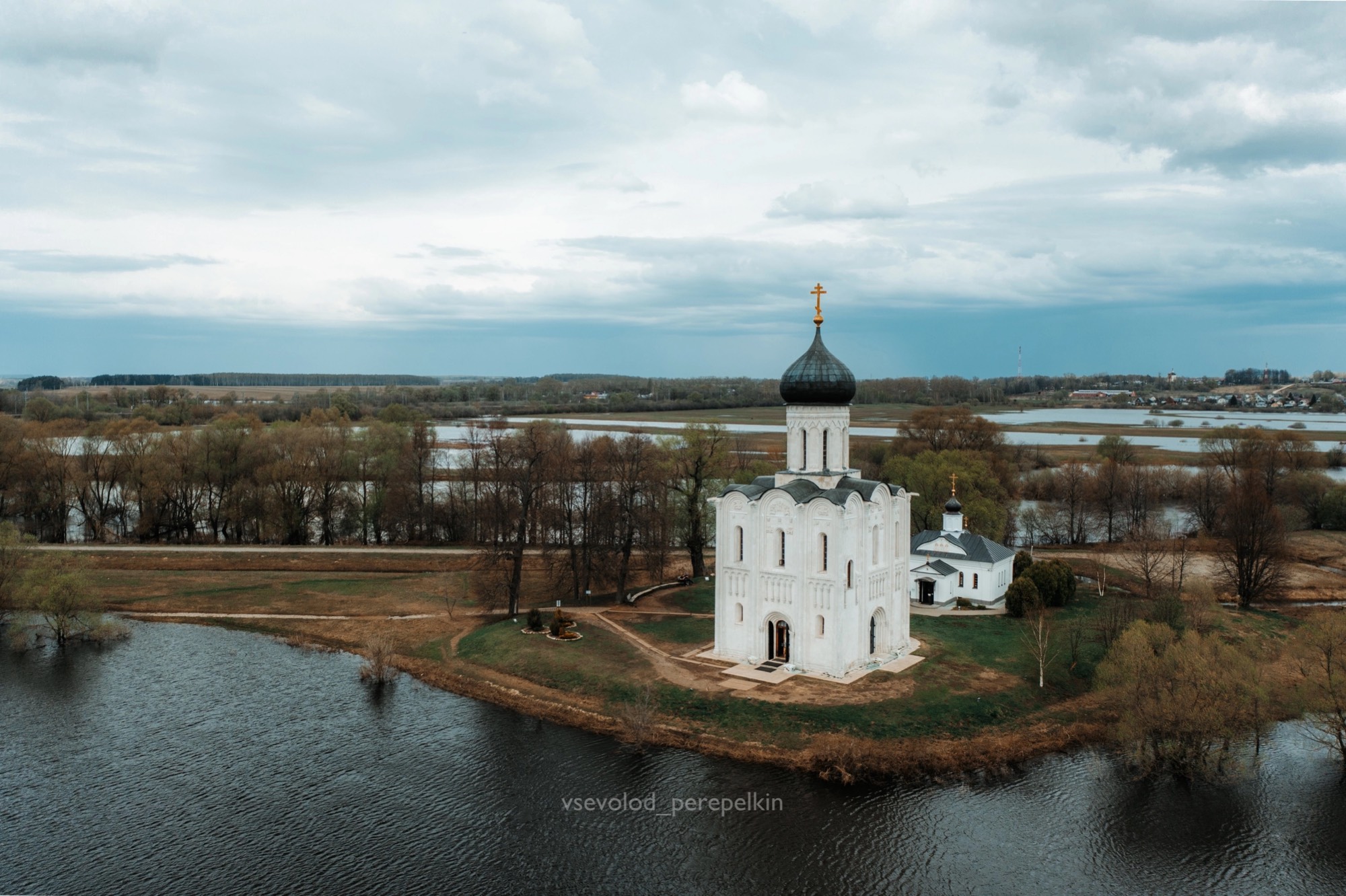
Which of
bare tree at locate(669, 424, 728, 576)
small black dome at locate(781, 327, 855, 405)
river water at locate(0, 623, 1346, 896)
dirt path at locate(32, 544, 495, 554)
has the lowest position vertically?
river water at locate(0, 623, 1346, 896)

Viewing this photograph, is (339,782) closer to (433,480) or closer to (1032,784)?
(1032,784)

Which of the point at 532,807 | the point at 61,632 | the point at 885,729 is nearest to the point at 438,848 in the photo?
the point at 532,807

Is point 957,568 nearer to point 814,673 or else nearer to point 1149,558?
point 814,673

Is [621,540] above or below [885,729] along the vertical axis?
above

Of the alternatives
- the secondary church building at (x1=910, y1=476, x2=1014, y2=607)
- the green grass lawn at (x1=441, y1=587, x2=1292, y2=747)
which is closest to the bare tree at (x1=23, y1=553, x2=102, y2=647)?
the green grass lawn at (x1=441, y1=587, x2=1292, y2=747)

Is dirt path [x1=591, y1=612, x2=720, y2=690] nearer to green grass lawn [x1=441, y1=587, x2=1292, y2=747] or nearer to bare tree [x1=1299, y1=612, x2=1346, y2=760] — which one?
green grass lawn [x1=441, y1=587, x2=1292, y2=747]

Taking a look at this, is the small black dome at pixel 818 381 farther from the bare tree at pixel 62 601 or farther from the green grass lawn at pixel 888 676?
the bare tree at pixel 62 601
